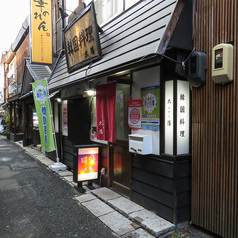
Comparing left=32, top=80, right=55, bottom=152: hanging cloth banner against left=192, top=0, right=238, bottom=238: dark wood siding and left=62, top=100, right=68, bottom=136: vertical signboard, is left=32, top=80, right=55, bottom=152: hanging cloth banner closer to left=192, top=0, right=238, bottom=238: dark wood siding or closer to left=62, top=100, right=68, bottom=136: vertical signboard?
left=62, top=100, right=68, bottom=136: vertical signboard

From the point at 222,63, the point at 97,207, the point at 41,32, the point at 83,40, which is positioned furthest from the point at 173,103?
the point at 41,32

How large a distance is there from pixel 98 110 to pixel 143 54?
108 inches

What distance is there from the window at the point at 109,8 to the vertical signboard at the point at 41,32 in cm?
304

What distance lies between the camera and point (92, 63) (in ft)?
20.5

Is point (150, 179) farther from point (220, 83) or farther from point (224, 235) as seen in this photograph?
point (220, 83)

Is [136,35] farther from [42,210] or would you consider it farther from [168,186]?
[42,210]

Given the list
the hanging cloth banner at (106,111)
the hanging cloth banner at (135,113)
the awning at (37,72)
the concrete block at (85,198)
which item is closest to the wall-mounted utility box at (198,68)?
the hanging cloth banner at (135,113)

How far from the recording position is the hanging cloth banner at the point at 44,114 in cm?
934

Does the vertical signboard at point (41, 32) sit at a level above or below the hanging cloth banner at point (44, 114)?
above

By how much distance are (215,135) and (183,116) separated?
821mm

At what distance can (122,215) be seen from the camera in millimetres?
5102

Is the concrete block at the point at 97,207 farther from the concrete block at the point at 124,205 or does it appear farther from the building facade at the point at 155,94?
the building facade at the point at 155,94

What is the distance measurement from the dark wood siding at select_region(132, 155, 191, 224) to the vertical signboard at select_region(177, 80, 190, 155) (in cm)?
26

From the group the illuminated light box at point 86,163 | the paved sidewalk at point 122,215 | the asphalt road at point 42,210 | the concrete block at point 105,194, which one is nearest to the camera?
the paved sidewalk at point 122,215
